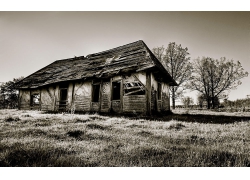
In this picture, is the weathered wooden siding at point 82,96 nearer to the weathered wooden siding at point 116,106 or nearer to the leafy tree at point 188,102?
the weathered wooden siding at point 116,106

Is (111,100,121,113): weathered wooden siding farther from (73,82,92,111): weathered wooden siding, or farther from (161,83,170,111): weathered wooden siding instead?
(161,83,170,111): weathered wooden siding

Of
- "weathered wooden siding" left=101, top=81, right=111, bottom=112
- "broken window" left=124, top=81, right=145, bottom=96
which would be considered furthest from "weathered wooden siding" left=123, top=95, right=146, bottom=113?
"weathered wooden siding" left=101, top=81, right=111, bottom=112

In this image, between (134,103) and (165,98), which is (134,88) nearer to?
(134,103)

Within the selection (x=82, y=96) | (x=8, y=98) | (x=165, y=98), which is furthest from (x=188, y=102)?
(x=8, y=98)

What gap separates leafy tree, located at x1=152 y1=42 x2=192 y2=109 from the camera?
14.3 metres

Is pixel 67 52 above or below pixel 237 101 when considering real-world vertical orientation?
above

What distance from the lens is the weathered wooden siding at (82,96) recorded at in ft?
38.5

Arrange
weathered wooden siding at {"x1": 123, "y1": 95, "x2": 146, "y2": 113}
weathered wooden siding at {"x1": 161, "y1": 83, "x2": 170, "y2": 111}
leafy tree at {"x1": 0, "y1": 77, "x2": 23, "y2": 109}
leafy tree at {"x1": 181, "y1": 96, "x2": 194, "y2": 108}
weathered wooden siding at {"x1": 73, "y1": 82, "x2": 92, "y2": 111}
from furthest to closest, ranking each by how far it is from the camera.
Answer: leafy tree at {"x1": 181, "y1": 96, "x2": 194, "y2": 108} < leafy tree at {"x1": 0, "y1": 77, "x2": 23, "y2": 109} < weathered wooden siding at {"x1": 161, "y1": 83, "x2": 170, "y2": 111} < weathered wooden siding at {"x1": 73, "y1": 82, "x2": 92, "y2": 111} < weathered wooden siding at {"x1": 123, "y1": 95, "x2": 146, "y2": 113}

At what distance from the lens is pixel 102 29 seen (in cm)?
565

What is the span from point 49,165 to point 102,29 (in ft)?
15.2

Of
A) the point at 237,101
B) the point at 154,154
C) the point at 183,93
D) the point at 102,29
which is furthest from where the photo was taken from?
the point at 237,101

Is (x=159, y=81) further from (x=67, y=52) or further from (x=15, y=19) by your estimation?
(x=15, y=19)

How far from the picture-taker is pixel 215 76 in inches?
872

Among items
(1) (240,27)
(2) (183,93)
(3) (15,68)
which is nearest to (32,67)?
(3) (15,68)
